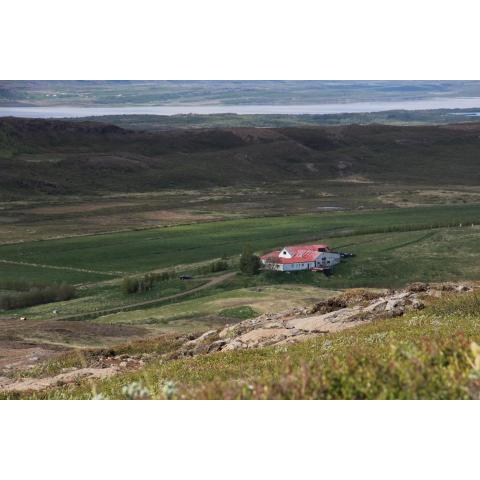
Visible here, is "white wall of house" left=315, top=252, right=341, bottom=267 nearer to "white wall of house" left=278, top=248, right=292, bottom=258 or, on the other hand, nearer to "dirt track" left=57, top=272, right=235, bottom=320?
"white wall of house" left=278, top=248, right=292, bottom=258

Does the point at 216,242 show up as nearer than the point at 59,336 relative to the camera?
No

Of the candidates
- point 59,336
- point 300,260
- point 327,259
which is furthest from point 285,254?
point 59,336

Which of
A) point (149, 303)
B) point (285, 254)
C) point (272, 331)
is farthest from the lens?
point (285, 254)

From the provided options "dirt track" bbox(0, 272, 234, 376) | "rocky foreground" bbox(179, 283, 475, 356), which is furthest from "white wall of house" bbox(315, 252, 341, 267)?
"rocky foreground" bbox(179, 283, 475, 356)

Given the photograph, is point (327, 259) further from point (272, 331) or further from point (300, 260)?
point (272, 331)

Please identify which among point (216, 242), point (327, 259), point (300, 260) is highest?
point (300, 260)

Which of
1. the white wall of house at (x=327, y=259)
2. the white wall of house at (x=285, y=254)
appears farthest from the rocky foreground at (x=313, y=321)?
the white wall of house at (x=285, y=254)

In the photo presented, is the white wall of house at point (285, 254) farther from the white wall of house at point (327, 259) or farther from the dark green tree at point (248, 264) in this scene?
the dark green tree at point (248, 264)
